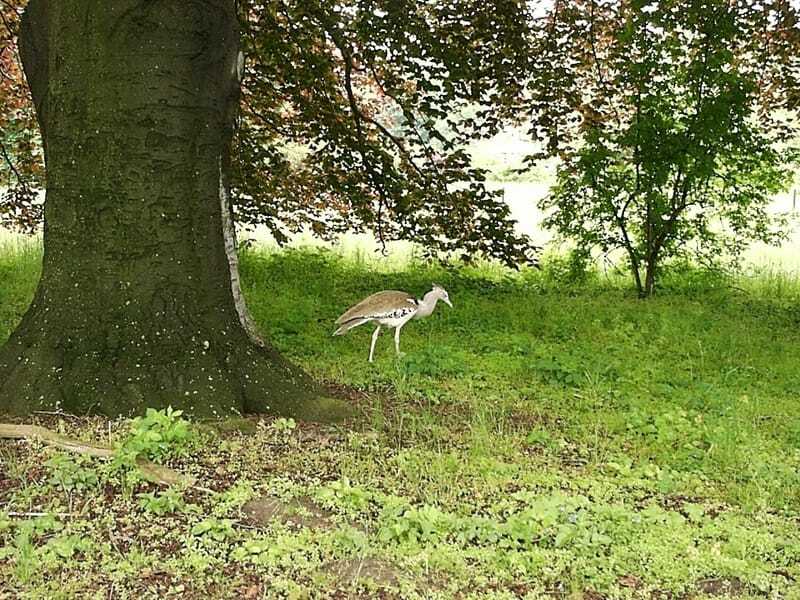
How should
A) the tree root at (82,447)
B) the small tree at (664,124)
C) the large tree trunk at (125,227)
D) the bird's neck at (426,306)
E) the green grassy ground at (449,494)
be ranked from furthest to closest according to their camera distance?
the small tree at (664,124)
the bird's neck at (426,306)
the large tree trunk at (125,227)
the tree root at (82,447)
the green grassy ground at (449,494)

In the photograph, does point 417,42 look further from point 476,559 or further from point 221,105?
point 476,559

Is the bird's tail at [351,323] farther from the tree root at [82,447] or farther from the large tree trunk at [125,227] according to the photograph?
the tree root at [82,447]

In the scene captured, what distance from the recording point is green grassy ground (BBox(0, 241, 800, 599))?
363 cm

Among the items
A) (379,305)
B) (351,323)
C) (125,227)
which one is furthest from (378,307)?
(125,227)

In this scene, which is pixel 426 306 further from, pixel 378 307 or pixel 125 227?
pixel 125 227

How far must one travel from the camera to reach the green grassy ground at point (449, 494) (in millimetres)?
3631

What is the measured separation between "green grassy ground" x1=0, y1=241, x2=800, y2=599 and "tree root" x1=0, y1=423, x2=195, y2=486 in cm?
7

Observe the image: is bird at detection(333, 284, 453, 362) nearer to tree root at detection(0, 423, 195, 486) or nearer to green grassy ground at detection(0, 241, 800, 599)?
green grassy ground at detection(0, 241, 800, 599)

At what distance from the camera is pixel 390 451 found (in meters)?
5.04

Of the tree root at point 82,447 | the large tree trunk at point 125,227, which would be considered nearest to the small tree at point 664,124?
the large tree trunk at point 125,227

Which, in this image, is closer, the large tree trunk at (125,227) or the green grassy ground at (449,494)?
the green grassy ground at (449,494)

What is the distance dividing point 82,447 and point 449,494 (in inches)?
73.7

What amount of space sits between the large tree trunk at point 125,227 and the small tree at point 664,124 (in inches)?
242

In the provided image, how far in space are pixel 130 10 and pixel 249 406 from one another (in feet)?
7.95
